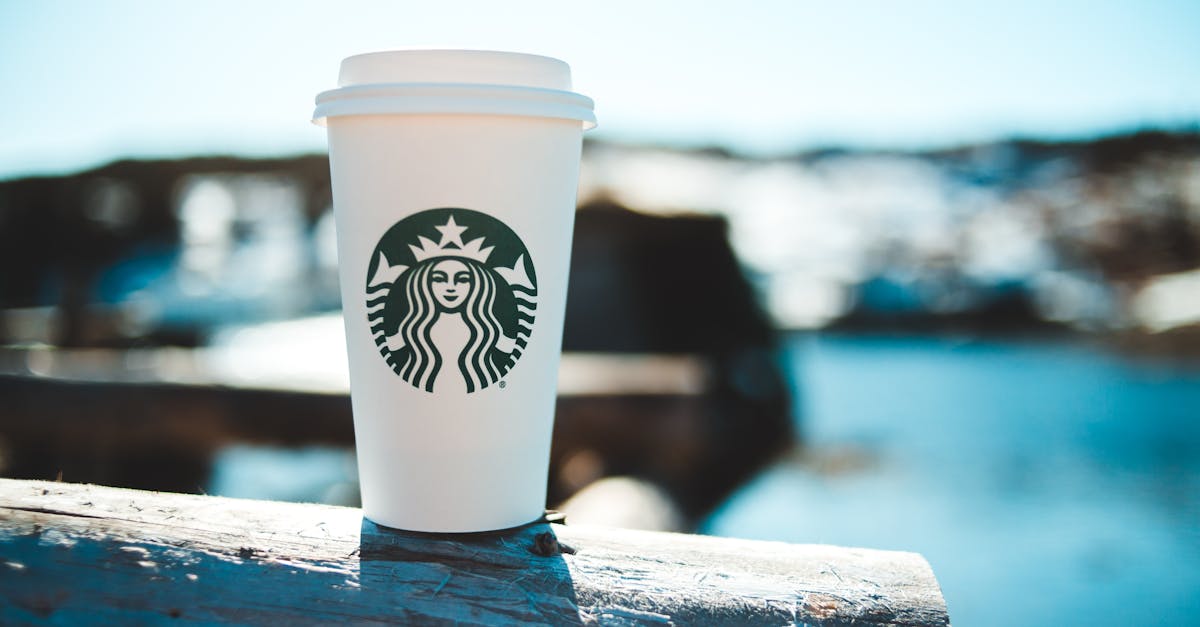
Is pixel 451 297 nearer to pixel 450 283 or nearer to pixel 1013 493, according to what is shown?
pixel 450 283

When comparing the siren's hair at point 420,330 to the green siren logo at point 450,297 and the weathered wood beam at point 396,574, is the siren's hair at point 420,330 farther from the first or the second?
the weathered wood beam at point 396,574

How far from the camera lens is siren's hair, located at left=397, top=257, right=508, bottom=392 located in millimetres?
1238

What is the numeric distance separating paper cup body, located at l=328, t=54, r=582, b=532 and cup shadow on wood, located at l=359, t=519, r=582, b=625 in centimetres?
7

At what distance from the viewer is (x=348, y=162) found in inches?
50.9

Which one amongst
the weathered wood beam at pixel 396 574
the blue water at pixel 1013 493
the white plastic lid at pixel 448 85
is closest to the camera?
the weathered wood beam at pixel 396 574

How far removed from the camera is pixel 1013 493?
5.00 metres

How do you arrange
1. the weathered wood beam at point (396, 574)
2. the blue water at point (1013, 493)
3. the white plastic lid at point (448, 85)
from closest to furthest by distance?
the weathered wood beam at point (396, 574) → the white plastic lid at point (448, 85) → the blue water at point (1013, 493)

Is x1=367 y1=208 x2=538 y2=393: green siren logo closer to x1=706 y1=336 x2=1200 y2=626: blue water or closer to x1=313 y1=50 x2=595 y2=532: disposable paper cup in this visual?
x1=313 y1=50 x2=595 y2=532: disposable paper cup

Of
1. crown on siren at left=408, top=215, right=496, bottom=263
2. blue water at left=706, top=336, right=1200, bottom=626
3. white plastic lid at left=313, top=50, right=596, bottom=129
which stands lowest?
blue water at left=706, top=336, right=1200, bottom=626

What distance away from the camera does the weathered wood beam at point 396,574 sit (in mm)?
1018

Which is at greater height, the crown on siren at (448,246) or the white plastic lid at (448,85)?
the white plastic lid at (448,85)

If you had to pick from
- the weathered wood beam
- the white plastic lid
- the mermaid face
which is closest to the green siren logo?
the mermaid face

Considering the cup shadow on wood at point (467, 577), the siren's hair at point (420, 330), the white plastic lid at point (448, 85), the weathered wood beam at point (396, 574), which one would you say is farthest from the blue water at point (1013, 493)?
the white plastic lid at point (448, 85)

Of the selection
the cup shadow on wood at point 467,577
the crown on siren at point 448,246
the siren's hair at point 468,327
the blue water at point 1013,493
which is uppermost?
the crown on siren at point 448,246
